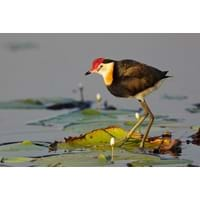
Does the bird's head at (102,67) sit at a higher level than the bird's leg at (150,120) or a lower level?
higher

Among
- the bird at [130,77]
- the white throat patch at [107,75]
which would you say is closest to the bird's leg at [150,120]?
the bird at [130,77]

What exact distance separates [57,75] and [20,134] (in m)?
0.31

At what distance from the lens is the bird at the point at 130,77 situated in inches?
102

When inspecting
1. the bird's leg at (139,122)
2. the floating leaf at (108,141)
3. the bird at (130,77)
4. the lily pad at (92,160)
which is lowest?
the lily pad at (92,160)

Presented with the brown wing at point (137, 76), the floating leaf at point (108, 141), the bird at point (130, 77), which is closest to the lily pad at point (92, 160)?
the floating leaf at point (108, 141)

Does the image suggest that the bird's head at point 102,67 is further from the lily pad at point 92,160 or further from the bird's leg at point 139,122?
the lily pad at point 92,160

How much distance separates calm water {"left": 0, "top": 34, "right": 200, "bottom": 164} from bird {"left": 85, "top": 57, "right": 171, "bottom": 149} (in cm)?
2

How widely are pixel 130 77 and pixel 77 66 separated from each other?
238 millimetres

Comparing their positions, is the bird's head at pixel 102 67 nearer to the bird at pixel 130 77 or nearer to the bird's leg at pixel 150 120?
the bird at pixel 130 77

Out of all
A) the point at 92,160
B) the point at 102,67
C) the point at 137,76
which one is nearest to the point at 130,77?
the point at 137,76

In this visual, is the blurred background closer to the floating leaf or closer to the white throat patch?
the white throat patch

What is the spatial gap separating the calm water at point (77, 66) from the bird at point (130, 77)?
2cm
